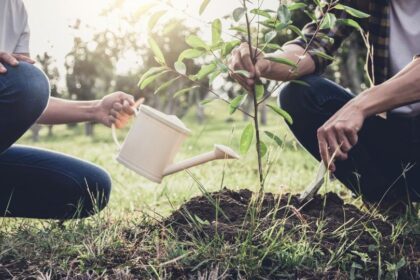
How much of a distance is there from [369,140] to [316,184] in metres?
0.62

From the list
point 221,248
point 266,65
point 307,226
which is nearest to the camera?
point 221,248

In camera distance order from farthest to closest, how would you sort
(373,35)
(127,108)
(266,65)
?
1. (373,35)
2. (127,108)
3. (266,65)

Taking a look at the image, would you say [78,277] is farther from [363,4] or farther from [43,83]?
[363,4]

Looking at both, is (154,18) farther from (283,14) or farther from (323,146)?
(323,146)

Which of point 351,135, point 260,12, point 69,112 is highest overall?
point 260,12

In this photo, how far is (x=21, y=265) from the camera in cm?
180

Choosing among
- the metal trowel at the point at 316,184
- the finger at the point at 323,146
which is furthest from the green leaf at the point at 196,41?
the metal trowel at the point at 316,184

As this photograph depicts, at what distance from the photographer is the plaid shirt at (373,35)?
2466 millimetres

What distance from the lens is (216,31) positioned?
193 centimetres

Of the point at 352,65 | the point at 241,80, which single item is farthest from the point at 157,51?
the point at 352,65

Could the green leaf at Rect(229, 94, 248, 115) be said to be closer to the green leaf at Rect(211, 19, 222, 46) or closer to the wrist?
the green leaf at Rect(211, 19, 222, 46)

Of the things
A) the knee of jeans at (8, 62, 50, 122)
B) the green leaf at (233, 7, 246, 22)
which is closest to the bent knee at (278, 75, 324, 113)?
the green leaf at (233, 7, 246, 22)

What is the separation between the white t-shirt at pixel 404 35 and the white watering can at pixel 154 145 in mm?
914

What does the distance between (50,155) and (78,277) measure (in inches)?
40.9
